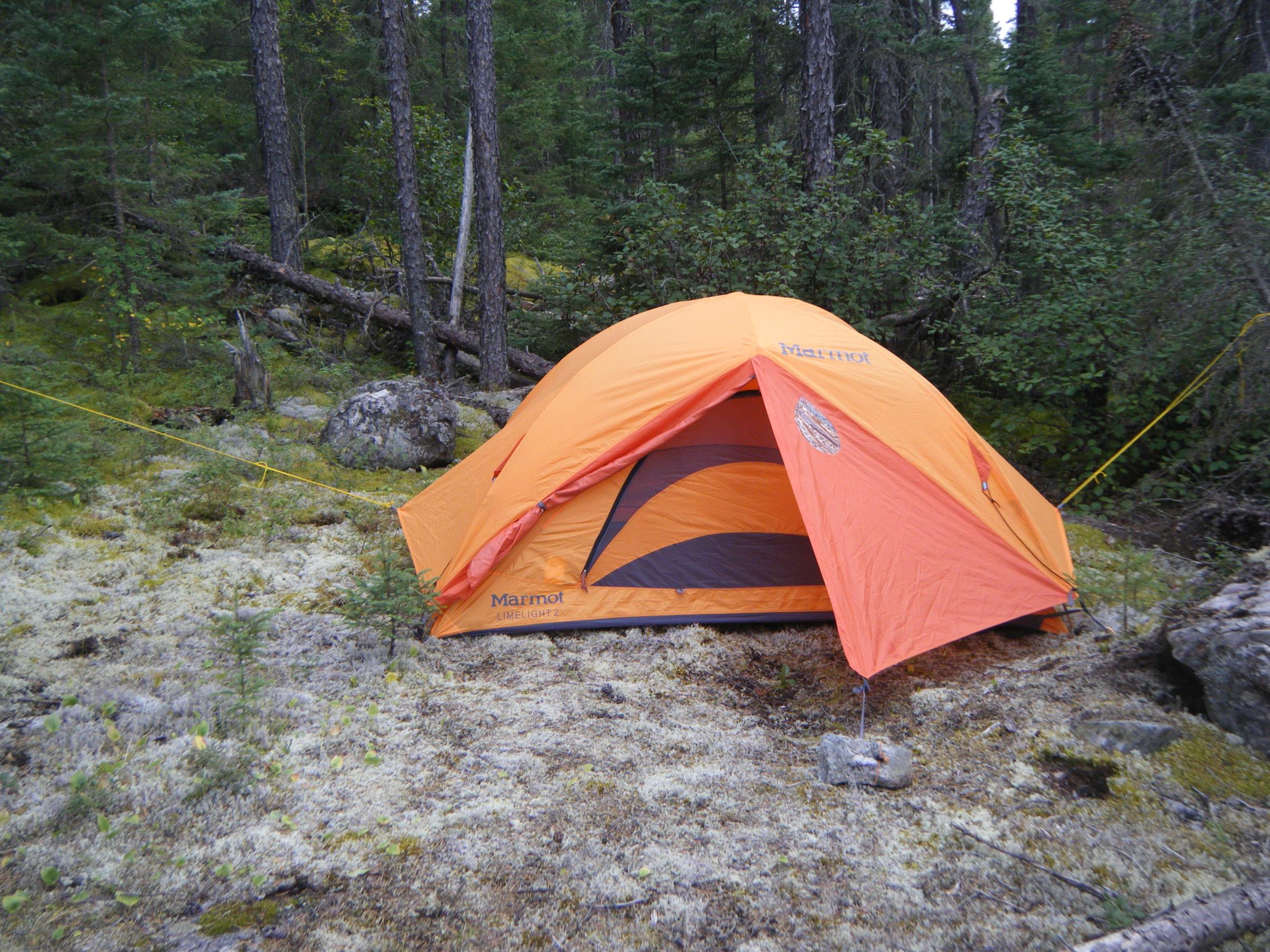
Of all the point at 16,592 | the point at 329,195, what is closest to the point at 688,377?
the point at 16,592

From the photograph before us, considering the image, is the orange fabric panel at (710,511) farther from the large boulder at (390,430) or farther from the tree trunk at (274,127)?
the tree trunk at (274,127)

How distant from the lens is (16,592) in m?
4.34

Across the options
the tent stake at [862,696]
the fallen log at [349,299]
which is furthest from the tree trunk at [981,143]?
the tent stake at [862,696]

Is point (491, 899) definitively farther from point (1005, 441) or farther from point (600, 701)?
point (1005, 441)

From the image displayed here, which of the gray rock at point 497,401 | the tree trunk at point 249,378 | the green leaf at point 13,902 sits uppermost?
the tree trunk at point 249,378

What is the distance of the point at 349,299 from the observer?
11195 millimetres

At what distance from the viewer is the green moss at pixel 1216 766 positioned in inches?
111

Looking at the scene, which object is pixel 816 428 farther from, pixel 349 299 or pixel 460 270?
pixel 349 299

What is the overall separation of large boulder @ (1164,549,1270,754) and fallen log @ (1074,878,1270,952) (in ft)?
3.20

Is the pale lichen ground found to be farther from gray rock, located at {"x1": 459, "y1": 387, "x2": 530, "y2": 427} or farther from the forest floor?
gray rock, located at {"x1": 459, "y1": 387, "x2": 530, "y2": 427}

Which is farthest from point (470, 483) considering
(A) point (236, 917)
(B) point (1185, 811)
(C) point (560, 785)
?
(B) point (1185, 811)

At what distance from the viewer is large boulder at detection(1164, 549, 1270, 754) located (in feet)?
9.70

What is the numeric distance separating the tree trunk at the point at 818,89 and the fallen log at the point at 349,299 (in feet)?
14.0

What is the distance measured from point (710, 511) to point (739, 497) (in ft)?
0.69
